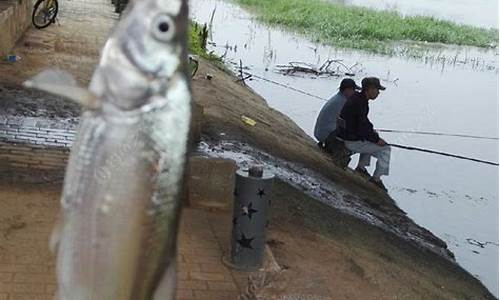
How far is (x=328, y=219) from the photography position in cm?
876

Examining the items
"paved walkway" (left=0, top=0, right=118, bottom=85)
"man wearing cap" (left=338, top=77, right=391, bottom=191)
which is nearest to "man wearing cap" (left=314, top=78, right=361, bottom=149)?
"man wearing cap" (left=338, top=77, right=391, bottom=191)

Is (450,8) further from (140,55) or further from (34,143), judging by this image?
(140,55)

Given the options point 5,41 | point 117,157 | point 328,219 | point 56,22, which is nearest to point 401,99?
point 56,22

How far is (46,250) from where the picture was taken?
5594 millimetres

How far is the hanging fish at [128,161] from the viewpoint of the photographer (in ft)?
5.21

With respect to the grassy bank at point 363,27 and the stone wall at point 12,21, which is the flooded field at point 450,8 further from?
the stone wall at point 12,21

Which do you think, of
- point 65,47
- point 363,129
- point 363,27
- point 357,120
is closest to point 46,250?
point 357,120

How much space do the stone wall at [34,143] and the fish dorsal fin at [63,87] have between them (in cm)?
612

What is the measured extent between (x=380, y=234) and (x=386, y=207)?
2348 millimetres

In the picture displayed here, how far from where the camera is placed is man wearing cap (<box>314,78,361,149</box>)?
1255 centimetres

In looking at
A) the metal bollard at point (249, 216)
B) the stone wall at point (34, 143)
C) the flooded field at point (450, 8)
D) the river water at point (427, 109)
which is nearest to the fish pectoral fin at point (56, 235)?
the metal bollard at point (249, 216)

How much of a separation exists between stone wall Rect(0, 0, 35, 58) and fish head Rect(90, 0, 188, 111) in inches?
450

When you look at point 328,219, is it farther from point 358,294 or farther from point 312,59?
point 312,59

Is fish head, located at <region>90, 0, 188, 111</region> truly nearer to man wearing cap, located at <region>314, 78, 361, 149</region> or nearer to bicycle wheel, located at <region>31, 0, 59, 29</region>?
man wearing cap, located at <region>314, 78, 361, 149</region>
